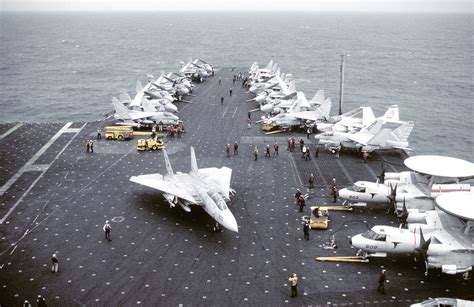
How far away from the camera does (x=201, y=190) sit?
145 feet

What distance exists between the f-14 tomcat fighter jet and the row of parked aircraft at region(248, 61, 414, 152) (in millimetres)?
21454

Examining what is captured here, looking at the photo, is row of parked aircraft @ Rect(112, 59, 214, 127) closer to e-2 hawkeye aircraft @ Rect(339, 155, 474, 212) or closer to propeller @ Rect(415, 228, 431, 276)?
e-2 hawkeye aircraft @ Rect(339, 155, 474, 212)

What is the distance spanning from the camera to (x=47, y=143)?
225 feet

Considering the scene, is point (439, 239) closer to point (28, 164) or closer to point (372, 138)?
point (372, 138)

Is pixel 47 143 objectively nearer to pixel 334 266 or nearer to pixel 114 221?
pixel 114 221

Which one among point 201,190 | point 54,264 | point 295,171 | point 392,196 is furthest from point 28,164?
point 392,196

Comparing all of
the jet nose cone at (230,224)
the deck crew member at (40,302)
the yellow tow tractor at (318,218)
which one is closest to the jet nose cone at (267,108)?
the yellow tow tractor at (318,218)

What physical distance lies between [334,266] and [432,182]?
15.6 m

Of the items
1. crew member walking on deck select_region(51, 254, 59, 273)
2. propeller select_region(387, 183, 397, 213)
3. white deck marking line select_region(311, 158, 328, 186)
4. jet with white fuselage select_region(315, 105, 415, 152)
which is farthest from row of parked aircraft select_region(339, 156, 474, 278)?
crew member walking on deck select_region(51, 254, 59, 273)

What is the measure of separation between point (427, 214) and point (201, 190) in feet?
64.3

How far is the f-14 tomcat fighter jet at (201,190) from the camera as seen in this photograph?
41812 millimetres

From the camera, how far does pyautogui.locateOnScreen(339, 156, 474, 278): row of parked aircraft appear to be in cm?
3562

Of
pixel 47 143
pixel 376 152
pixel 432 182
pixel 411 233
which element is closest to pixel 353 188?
pixel 432 182

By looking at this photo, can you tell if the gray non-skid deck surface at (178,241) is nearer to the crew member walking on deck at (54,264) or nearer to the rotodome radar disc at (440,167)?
the crew member walking on deck at (54,264)
